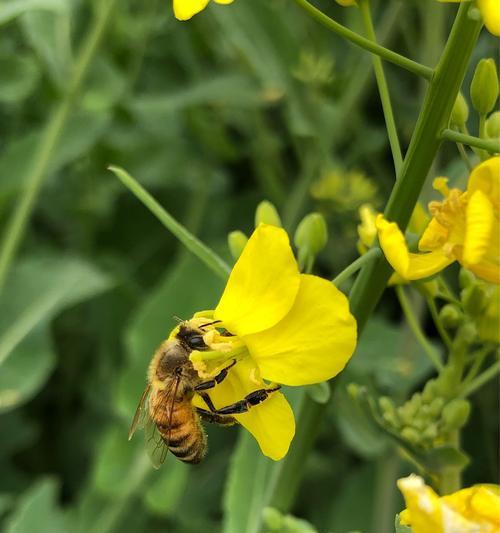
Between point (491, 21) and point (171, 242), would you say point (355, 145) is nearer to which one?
point (171, 242)

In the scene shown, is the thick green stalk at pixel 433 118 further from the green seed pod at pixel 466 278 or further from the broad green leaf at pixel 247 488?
the broad green leaf at pixel 247 488

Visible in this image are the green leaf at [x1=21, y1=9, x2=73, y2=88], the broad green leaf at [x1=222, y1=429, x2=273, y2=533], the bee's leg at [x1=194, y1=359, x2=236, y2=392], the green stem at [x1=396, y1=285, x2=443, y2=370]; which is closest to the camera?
the bee's leg at [x1=194, y1=359, x2=236, y2=392]

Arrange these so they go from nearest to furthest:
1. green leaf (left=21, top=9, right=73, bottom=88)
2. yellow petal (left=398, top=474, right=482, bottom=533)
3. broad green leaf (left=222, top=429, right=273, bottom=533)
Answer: yellow petal (left=398, top=474, right=482, bottom=533) < broad green leaf (left=222, top=429, right=273, bottom=533) < green leaf (left=21, top=9, right=73, bottom=88)

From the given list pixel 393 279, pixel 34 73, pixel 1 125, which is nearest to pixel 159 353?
pixel 393 279

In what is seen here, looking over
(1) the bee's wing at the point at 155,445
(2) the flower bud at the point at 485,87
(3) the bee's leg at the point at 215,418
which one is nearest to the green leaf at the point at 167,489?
(1) the bee's wing at the point at 155,445

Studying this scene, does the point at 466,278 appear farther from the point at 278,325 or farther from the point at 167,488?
the point at 167,488

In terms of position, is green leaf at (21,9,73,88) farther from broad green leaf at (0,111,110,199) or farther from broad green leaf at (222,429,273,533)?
broad green leaf at (222,429,273,533)

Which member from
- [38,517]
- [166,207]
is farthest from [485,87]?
[166,207]

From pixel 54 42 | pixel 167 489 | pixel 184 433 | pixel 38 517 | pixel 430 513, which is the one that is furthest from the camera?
pixel 54 42

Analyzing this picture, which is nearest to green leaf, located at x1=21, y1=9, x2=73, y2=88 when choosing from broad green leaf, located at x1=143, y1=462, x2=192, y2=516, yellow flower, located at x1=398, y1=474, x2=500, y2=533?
broad green leaf, located at x1=143, y1=462, x2=192, y2=516
